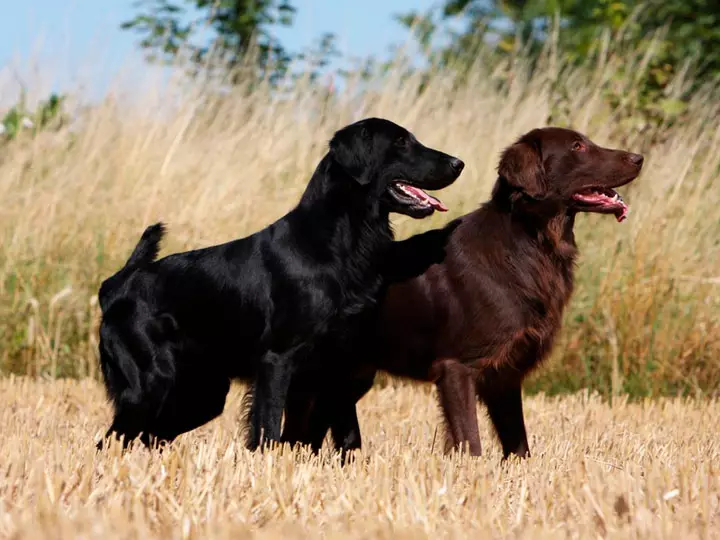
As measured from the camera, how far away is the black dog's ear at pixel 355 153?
4.30m

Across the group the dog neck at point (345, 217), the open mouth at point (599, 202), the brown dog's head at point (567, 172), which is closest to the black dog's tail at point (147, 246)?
the dog neck at point (345, 217)

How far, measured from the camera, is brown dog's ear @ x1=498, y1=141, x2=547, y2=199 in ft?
14.7

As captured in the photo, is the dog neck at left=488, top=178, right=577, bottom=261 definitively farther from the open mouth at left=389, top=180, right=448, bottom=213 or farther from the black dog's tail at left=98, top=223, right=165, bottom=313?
the black dog's tail at left=98, top=223, right=165, bottom=313

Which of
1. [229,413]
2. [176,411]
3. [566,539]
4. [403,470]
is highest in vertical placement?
[566,539]

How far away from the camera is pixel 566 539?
100.0 inches

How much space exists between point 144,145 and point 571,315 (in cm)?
352

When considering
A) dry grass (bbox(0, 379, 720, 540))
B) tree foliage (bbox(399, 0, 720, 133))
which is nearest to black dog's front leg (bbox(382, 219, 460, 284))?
dry grass (bbox(0, 379, 720, 540))

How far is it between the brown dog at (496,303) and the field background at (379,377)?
29 centimetres

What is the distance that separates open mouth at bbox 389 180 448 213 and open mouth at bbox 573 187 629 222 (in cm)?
68

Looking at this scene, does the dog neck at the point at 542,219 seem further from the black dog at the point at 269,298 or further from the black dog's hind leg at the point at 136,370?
the black dog's hind leg at the point at 136,370

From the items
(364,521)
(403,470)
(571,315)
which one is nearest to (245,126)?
(571,315)

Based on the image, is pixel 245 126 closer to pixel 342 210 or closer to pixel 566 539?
pixel 342 210

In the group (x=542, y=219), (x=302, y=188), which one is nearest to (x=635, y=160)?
(x=542, y=219)

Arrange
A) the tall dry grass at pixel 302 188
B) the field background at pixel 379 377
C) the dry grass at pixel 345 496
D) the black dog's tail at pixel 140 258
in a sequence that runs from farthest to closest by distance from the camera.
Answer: the tall dry grass at pixel 302 188 → the black dog's tail at pixel 140 258 → the field background at pixel 379 377 → the dry grass at pixel 345 496
